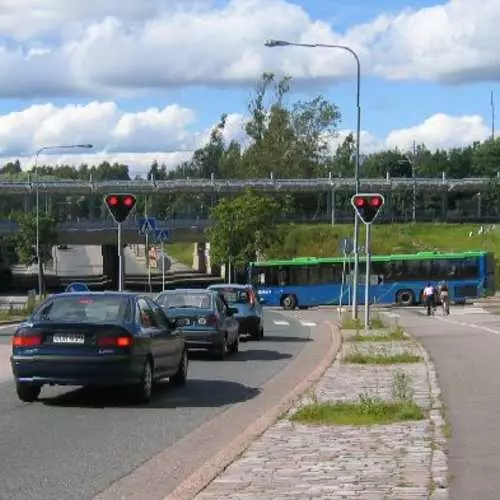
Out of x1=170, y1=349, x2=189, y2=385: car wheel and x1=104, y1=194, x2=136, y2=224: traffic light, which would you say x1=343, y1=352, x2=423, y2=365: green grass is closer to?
x1=170, y1=349, x2=189, y2=385: car wheel

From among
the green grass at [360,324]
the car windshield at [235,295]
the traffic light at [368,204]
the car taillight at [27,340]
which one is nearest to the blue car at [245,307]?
the car windshield at [235,295]

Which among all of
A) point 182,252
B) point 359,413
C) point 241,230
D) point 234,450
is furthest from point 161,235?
point 182,252

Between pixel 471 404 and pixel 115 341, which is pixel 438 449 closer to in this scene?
pixel 471 404

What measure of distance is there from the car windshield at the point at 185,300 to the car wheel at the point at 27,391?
845 centimetres

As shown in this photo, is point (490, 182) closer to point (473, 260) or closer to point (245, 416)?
point (473, 260)

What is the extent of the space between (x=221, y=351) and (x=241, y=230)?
5396 cm

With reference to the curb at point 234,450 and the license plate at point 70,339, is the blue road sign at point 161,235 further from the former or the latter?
the license plate at point 70,339

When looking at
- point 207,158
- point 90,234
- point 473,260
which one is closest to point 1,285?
point 90,234

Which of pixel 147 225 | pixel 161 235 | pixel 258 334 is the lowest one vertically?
pixel 258 334

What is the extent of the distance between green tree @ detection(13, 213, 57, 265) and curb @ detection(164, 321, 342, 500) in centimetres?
7136

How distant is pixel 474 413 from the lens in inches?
501

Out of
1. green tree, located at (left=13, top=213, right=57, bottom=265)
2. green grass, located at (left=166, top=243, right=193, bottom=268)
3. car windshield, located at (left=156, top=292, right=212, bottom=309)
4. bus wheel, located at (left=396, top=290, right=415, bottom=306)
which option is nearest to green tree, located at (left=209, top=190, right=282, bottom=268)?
green tree, located at (left=13, top=213, right=57, bottom=265)

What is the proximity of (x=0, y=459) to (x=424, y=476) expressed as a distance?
396cm

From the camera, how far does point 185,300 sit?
928 inches
